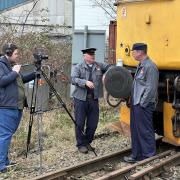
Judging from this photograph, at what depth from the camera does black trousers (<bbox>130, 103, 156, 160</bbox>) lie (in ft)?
25.5

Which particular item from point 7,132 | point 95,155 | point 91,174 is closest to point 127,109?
point 95,155

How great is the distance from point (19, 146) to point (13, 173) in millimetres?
1613

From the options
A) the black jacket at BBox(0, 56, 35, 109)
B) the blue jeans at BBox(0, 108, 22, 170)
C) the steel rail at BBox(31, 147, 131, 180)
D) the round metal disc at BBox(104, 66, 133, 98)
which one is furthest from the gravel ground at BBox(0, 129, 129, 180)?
the round metal disc at BBox(104, 66, 133, 98)

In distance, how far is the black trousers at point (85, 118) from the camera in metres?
8.68

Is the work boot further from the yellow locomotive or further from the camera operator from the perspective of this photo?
the yellow locomotive

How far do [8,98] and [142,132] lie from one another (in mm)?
2127

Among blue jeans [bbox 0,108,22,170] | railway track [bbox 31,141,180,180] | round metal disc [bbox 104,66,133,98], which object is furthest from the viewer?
round metal disc [bbox 104,66,133,98]

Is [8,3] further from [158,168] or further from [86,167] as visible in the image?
[158,168]

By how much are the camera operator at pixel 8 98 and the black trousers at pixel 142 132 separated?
178 centimetres

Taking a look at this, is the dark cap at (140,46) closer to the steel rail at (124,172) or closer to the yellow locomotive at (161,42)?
the yellow locomotive at (161,42)

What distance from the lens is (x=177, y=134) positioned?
7.82m

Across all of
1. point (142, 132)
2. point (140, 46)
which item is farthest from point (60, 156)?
point (140, 46)

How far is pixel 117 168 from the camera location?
7.64 meters

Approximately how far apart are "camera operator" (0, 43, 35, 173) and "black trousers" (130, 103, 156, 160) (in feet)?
5.84
